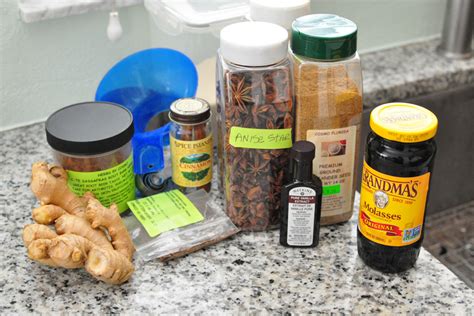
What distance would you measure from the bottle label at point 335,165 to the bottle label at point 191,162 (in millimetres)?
161

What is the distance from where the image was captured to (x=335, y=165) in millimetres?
879

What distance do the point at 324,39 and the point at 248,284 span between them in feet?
1.03

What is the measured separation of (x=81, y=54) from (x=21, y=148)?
188 millimetres

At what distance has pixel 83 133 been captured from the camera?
88 cm

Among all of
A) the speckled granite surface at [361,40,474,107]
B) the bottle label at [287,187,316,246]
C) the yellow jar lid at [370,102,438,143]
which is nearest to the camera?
the yellow jar lid at [370,102,438,143]

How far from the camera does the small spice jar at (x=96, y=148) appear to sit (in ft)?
2.83

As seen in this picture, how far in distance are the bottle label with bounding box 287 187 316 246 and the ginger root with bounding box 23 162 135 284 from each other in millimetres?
212

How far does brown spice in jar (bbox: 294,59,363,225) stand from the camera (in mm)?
835

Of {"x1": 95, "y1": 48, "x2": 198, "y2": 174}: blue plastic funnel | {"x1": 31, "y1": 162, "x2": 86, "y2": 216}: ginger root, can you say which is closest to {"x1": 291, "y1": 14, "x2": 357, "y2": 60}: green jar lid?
{"x1": 95, "y1": 48, "x2": 198, "y2": 174}: blue plastic funnel

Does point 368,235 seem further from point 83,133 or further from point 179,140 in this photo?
point 83,133

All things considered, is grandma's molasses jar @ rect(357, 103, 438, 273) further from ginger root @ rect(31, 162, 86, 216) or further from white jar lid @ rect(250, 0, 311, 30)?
ginger root @ rect(31, 162, 86, 216)

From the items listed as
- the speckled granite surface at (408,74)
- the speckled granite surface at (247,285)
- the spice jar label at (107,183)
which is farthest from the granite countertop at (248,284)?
the speckled granite surface at (408,74)

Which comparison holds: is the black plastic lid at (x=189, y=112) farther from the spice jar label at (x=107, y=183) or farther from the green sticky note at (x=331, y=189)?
the green sticky note at (x=331, y=189)

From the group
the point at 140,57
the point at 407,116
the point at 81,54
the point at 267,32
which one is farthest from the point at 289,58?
the point at 81,54
